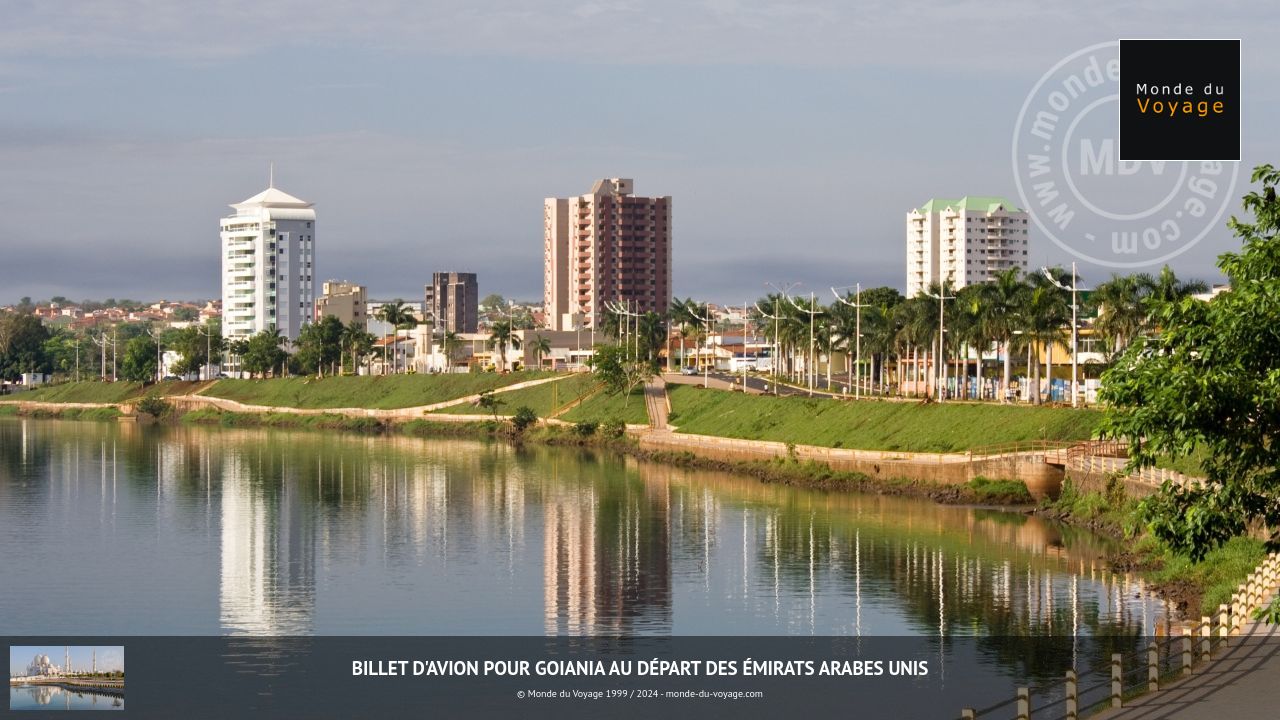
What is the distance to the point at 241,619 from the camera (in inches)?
2333

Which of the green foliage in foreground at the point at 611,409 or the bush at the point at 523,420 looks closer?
the green foliage in foreground at the point at 611,409

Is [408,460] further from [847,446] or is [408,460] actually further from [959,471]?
[959,471]

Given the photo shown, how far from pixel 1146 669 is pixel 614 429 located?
108 m

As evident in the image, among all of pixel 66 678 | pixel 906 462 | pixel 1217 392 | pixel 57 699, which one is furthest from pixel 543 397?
pixel 1217 392

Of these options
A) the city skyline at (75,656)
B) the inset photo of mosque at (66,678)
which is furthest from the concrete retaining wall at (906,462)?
the inset photo of mosque at (66,678)

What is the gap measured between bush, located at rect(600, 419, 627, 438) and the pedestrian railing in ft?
332

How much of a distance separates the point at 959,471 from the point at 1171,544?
63.4 m

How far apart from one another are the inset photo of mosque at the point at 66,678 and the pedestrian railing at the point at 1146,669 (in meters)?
23.1

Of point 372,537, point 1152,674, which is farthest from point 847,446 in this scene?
point 1152,674

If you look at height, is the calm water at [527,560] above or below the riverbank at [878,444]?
below

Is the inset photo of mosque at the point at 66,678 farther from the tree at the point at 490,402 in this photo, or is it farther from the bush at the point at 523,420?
the tree at the point at 490,402

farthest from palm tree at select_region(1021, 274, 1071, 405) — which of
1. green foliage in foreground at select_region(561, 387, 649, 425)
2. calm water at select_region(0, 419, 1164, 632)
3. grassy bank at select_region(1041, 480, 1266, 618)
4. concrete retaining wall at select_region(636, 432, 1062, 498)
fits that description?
green foliage in foreground at select_region(561, 387, 649, 425)

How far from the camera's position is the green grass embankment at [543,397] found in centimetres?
17338

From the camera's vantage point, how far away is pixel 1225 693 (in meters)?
35.3
